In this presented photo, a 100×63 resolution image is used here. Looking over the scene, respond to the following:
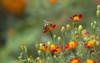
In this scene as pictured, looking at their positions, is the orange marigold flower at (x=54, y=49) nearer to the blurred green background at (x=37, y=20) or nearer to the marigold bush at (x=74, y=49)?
the marigold bush at (x=74, y=49)

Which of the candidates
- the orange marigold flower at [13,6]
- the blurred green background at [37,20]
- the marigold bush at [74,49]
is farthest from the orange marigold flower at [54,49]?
the orange marigold flower at [13,6]

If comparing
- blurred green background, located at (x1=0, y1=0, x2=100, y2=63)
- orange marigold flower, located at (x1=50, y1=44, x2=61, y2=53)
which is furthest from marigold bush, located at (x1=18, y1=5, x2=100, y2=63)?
blurred green background, located at (x1=0, y1=0, x2=100, y2=63)

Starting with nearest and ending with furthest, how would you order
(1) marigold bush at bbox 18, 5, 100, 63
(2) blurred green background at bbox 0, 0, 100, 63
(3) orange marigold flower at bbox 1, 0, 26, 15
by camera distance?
(1) marigold bush at bbox 18, 5, 100, 63, (2) blurred green background at bbox 0, 0, 100, 63, (3) orange marigold flower at bbox 1, 0, 26, 15

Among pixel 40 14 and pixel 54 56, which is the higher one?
pixel 40 14

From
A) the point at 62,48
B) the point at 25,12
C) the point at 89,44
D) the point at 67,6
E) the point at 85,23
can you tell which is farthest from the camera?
the point at 25,12

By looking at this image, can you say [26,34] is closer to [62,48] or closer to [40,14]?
[40,14]

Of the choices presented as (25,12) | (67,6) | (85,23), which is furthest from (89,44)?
(25,12)

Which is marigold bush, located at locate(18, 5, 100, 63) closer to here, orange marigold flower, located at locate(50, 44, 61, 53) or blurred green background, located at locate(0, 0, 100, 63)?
orange marigold flower, located at locate(50, 44, 61, 53)

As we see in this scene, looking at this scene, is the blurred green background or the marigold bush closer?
the marigold bush
